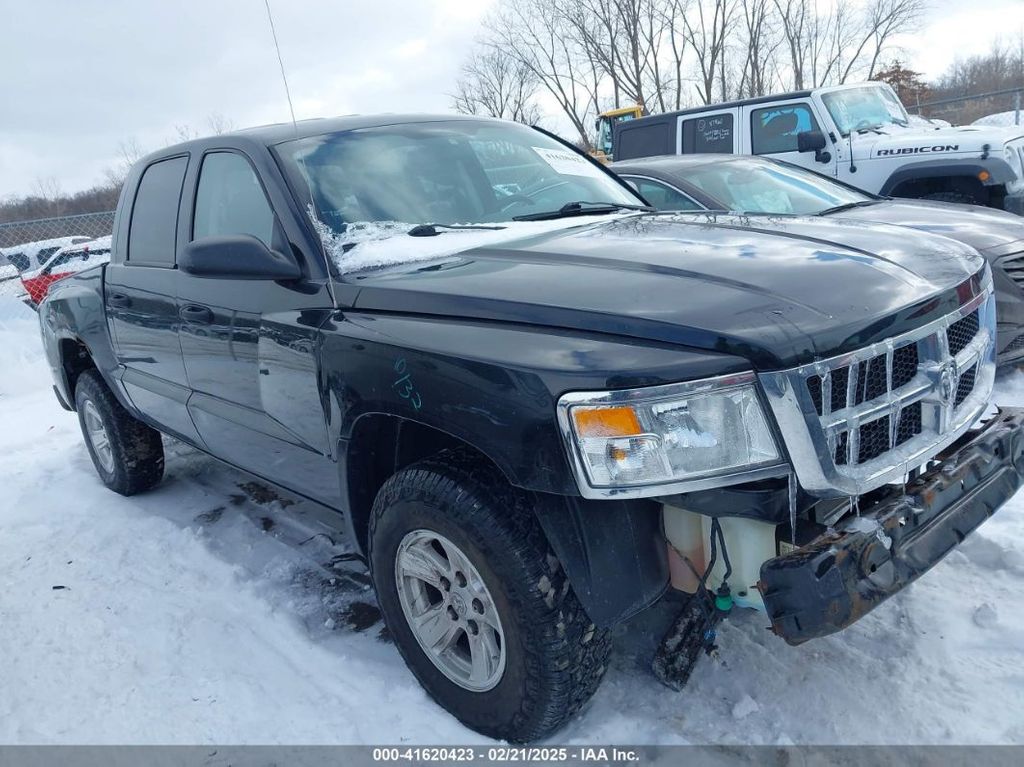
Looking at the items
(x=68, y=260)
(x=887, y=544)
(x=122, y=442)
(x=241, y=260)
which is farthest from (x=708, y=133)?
(x=68, y=260)

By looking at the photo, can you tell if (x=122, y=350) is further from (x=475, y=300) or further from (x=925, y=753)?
(x=925, y=753)

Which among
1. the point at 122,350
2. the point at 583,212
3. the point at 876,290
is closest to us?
the point at 876,290

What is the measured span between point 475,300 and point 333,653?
4.96 feet

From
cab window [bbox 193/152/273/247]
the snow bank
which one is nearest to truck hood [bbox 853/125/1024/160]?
cab window [bbox 193/152/273/247]

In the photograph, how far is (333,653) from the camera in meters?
2.95

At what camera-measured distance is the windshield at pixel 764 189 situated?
5742mm

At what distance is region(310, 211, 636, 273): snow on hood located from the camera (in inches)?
104

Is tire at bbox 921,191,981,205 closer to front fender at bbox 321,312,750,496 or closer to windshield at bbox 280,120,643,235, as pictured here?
windshield at bbox 280,120,643,235

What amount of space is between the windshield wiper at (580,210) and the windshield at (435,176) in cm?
4

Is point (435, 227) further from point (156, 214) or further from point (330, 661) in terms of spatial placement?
point (156, 214)

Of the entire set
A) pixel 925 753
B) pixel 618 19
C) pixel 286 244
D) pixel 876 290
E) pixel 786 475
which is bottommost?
pixel 925 753

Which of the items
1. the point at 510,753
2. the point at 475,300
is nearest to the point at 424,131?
the point at 475,300

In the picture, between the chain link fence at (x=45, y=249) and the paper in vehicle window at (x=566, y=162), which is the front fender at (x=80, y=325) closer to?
the paper in vehicle window at (x=566, y=162)

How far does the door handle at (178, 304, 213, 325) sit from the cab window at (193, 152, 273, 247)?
11.7 inches
